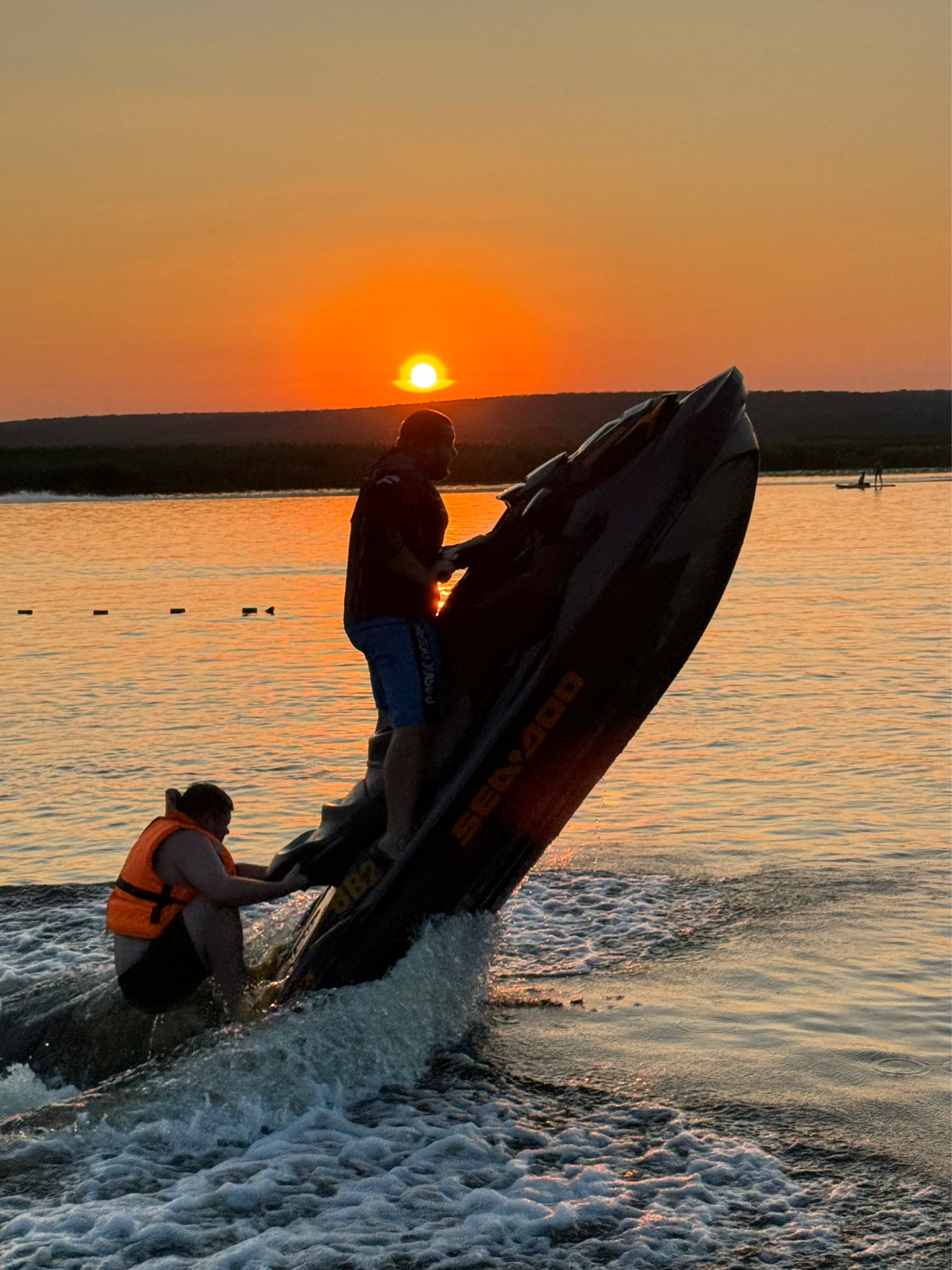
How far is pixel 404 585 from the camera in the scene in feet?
21.1

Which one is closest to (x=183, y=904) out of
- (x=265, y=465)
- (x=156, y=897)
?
(x=156, y=897)

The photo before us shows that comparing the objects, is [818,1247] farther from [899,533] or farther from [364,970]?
[899,533]

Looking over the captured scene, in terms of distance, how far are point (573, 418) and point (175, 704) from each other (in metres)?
151

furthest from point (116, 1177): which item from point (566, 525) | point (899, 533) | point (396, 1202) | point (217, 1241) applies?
point (899, 533)

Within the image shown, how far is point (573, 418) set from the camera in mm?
165625

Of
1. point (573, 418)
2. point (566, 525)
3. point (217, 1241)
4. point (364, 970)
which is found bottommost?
point (217, 1241)

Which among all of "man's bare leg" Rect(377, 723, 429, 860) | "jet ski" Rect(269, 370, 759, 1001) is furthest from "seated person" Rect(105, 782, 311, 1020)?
"man's bare leg" Rect(377, 723, 429, 860)

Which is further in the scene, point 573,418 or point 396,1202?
point 573,418

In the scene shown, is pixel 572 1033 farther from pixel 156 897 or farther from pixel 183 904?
pixel 156 897

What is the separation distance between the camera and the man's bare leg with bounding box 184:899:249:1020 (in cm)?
662

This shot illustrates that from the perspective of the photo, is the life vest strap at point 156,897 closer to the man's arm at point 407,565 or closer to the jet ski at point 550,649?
the jet ski at point 550,649

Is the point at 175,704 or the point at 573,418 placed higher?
the point at 573,418

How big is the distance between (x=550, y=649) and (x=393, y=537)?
2.59 ft

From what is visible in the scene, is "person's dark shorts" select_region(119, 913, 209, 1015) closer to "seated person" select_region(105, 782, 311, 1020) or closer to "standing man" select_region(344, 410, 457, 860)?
"seated person" select_region(105, 782, 311, 1020)
